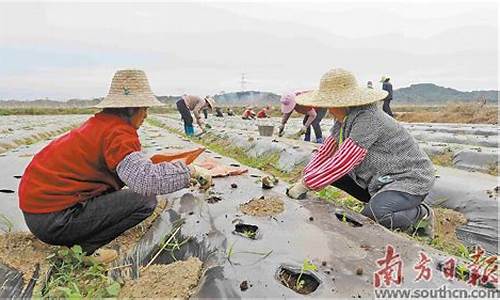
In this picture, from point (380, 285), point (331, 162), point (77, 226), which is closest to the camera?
point (380, 285)

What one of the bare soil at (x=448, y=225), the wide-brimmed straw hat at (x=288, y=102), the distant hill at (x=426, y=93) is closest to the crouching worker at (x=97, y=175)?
the bare soil at (x=448, y=225)

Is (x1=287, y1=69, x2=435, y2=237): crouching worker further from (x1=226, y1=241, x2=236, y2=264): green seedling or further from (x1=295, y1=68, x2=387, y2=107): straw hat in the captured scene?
(x1=226, y1=241, x2=236, y2=264): green seedling

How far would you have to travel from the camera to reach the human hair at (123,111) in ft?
7.62

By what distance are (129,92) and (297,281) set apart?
56.7 inches

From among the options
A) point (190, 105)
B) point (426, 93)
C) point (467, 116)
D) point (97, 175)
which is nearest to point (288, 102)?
point (190, 105)

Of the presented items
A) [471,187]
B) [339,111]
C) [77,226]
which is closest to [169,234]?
[77,226]

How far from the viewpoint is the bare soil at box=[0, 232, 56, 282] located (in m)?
2.22

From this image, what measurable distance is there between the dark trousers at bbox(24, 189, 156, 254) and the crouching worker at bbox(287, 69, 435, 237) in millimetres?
1324

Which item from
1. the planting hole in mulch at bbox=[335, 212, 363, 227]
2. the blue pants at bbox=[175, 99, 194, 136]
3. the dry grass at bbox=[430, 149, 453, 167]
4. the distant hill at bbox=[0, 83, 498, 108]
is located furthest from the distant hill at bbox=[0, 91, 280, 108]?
the planting hole in mulch at bbox=[335, 212, 363, 227]

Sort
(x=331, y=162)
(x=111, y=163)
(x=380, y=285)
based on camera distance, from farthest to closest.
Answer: (x=331, y=162) → (x=111, y=163) → (x=380, y=285)

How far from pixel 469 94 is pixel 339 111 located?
74.0 m

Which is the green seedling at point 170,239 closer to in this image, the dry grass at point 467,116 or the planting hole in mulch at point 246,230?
the planting hole in mulch at point 246,230

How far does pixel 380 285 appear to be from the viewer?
6.11 ft

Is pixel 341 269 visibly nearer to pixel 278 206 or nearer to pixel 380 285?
pixel 380 285
